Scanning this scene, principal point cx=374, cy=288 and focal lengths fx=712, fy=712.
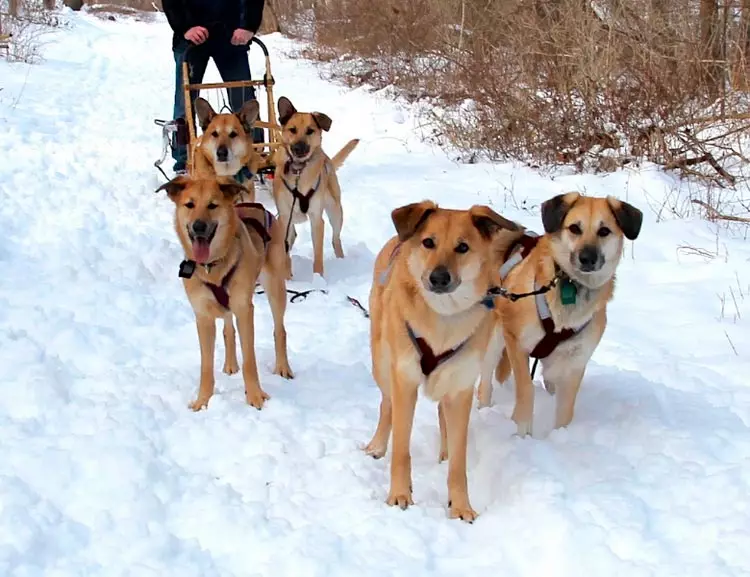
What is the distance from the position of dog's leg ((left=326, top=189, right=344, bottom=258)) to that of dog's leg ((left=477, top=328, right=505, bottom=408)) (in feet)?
8.93

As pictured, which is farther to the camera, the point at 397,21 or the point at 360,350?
the point at 397,21

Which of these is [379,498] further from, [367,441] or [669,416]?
[669,416]

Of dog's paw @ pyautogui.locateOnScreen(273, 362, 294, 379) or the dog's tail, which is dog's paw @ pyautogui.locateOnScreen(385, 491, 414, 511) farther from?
the dog's tail

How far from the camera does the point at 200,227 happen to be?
361 cm

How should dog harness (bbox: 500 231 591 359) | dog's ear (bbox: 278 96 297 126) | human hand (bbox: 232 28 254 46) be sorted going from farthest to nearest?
human hand (bbox: 232 28 254 46) → dog's ear (bbox: 278 96 297 126) → dog harness (bbox: 500 231 591 359)

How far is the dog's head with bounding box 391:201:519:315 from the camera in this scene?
107 inches

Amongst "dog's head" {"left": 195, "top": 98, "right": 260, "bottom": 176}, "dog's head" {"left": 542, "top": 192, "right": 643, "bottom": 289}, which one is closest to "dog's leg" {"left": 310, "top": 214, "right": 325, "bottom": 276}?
"dog's head" {"left": 195, "top": 98, "right": 260, "bottom": 176}

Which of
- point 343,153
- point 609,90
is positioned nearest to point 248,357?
point 343,153

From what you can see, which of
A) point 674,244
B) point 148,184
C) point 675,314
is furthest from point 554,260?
point 148,184

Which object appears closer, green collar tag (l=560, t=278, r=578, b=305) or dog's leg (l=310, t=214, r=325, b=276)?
green collar tag (l=560, t=278, r=578, b=305)

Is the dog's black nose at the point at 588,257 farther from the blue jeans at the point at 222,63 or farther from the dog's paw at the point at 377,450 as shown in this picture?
the blue jeans at the point at 222,63

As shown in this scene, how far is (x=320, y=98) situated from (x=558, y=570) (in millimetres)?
12872

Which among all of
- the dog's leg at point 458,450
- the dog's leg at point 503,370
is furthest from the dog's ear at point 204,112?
the dog's leg at point 458,450

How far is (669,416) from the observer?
11.3ft
